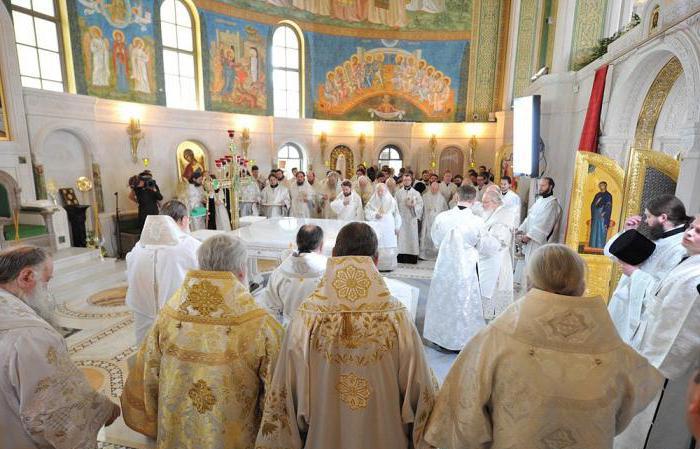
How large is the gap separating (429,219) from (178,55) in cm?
936

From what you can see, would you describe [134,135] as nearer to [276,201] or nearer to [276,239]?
[276,201]

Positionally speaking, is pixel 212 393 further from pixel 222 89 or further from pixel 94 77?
pixel 222 89

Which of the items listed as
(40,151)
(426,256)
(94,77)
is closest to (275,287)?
(426,256)

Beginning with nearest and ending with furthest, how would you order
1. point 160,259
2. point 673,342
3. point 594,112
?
1. point 673,342
2. point 160,259
3. point 594,112

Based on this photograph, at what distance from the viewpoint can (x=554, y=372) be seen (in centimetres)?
149

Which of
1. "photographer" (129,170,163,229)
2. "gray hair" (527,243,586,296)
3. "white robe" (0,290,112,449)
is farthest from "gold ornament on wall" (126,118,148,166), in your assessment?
"gray hair" (527,243,586,296)

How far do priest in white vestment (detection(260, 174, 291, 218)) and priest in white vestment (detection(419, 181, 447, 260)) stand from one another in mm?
3363

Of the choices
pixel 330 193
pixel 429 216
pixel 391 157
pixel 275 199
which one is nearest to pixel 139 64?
pixel 275 199

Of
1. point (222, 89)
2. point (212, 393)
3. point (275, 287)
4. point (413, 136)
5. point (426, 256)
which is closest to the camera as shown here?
point (212, 393)

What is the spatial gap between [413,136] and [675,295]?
14.6 meters

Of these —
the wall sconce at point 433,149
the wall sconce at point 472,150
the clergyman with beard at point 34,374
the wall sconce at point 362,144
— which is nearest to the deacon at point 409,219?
the clergyman with beard at point 34,374

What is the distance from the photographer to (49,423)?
166 cm

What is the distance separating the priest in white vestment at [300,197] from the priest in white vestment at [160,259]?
6.36m

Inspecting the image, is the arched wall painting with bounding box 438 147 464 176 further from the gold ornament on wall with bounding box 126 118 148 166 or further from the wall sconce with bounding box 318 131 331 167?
the gold ornament on wall with bounding box 126 118 148 166
